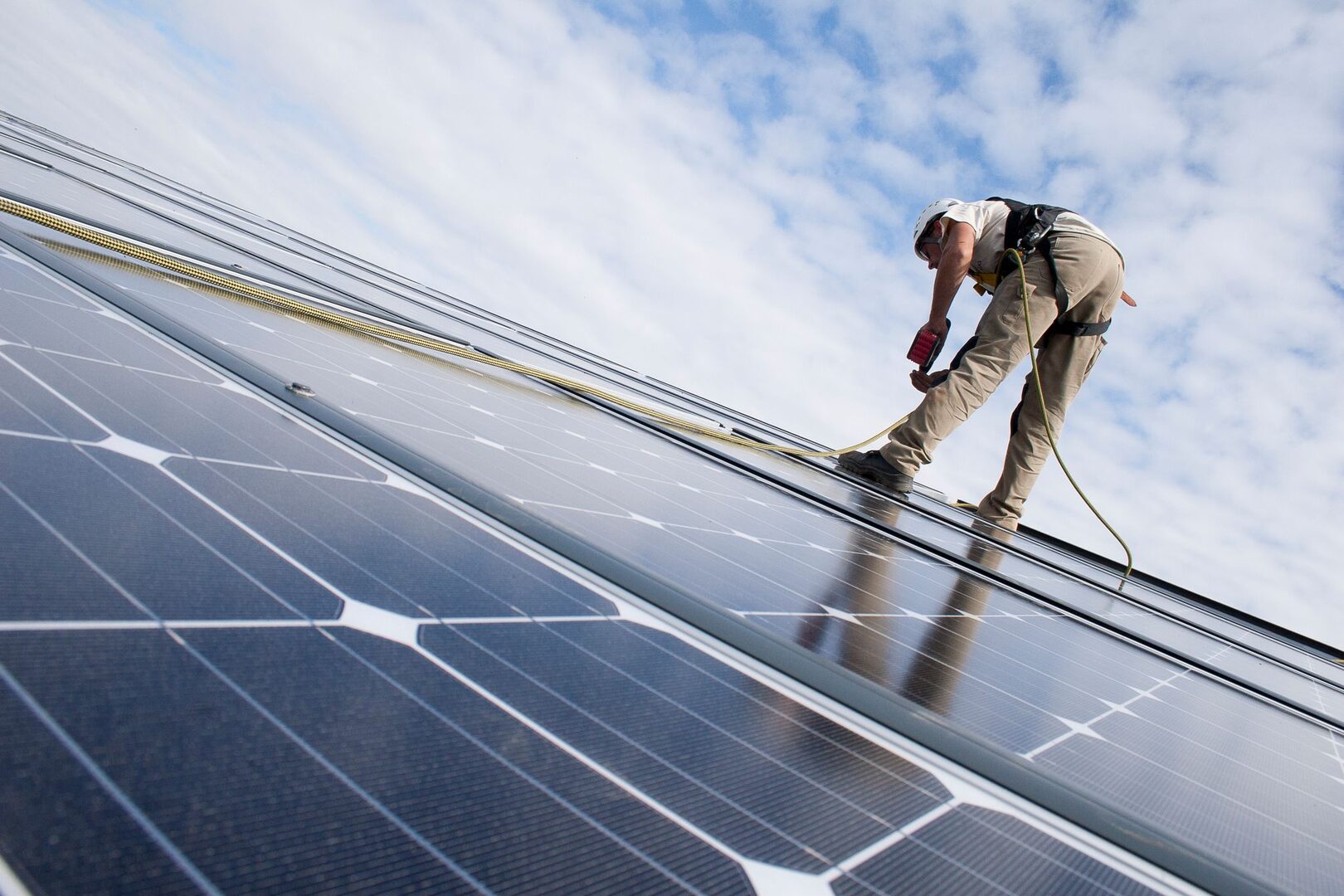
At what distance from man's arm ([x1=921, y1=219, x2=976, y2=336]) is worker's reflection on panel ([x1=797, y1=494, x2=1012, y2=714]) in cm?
373

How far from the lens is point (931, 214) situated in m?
8.08

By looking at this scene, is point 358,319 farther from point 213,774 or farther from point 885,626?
point 213,774

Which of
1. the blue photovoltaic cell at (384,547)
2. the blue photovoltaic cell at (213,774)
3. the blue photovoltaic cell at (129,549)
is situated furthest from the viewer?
the blue photovoltaic cell at (384,547)

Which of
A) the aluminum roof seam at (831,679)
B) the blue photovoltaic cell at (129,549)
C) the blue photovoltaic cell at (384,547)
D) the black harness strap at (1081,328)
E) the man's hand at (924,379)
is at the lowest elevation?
the blue photovoltaic cell at (129,549)

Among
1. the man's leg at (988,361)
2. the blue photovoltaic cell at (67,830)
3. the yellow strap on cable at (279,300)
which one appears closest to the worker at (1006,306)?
the man's leg at (988,361)

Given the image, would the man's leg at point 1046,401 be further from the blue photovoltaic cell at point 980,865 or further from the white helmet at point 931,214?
the blue photovoltaic cell at point 980,865

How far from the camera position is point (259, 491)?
1.86 metres

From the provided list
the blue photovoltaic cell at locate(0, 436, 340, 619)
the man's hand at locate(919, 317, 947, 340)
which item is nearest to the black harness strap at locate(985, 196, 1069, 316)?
the man's hand at locate(919, 317, 947, 340)

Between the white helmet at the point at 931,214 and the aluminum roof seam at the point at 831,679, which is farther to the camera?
the white helmet at the point at 931,214

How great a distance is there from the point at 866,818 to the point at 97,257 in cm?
514

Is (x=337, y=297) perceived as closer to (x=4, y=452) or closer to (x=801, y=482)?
(x=801, y=482)

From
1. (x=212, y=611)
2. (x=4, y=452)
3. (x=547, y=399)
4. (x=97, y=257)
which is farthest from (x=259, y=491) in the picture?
(x=547, y=399)

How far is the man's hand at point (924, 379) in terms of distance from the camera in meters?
7.92

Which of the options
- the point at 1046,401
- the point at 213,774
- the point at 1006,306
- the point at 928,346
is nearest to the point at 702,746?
the point at 213,774
